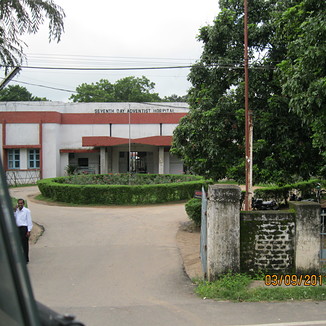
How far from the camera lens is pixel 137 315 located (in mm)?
5211

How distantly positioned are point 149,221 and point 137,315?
844 cm

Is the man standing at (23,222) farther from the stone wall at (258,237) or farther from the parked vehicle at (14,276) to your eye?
the parked vehicle at (14,276)

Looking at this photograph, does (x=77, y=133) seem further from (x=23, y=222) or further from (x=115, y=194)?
(x=23, y=222)

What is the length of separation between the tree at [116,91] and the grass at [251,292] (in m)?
47.3

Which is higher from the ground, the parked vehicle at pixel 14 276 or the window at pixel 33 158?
the window at pixel 33 158

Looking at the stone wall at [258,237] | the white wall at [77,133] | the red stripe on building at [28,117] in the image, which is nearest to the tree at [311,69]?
the stone wall at [258,237]

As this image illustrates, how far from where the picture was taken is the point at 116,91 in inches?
2103

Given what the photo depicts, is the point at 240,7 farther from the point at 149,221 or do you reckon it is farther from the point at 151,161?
the point at 151,161

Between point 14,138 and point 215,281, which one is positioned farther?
point 14,138

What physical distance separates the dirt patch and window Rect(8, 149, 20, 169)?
70.0 feet

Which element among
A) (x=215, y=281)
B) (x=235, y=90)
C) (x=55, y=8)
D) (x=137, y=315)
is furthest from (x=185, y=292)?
(x=55, y=8)

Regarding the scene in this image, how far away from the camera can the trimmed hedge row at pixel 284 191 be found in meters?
15.9

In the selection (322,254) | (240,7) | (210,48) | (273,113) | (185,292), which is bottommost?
(185,292)

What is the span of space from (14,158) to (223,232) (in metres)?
27.1
